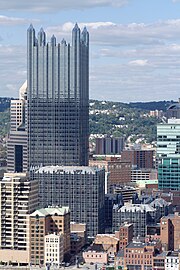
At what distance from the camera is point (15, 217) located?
10475cm

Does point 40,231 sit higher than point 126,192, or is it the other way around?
point 126,192

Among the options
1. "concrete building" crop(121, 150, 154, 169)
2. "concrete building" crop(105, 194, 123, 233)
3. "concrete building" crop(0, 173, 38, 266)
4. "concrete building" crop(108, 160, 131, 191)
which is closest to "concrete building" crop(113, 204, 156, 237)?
"concrete building" crop(105, 194, 123, 233)

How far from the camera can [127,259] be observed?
101 meters

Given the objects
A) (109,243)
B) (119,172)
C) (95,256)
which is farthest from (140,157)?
(95,256)


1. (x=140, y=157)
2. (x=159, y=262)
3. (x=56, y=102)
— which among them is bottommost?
(x=159, y=262)

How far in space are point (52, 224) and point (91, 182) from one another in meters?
11.3

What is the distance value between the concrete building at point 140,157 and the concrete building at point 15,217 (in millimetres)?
80614

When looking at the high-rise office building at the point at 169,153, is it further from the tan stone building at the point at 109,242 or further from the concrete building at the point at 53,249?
the concrete building at the point at 53,249

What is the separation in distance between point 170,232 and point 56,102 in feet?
89.3

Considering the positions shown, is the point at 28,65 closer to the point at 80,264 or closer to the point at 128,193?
the point at 128,193

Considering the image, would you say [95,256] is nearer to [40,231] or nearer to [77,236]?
[40,231]

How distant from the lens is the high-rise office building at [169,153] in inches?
5556

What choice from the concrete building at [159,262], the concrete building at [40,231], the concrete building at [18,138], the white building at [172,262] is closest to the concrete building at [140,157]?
the concrete building at [18,138]

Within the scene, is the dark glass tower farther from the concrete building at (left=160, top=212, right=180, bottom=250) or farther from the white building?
the white building
